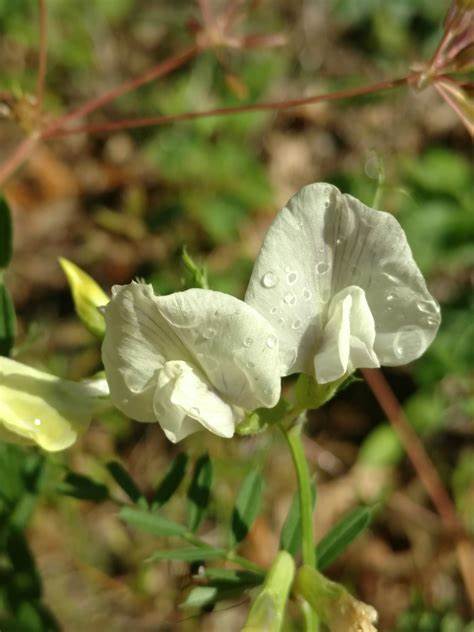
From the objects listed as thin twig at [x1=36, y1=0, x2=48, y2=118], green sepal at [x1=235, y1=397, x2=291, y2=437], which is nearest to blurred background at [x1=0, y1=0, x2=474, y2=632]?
thin twig at [x1=36, y1=0, x2=48, y2=118]

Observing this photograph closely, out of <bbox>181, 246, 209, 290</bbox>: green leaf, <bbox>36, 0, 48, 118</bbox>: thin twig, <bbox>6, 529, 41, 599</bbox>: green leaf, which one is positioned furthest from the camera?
<bbox>36, 0, 48, 118</bbox>: thin twig

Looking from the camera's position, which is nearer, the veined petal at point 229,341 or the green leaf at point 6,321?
the veined petal at point 229,341

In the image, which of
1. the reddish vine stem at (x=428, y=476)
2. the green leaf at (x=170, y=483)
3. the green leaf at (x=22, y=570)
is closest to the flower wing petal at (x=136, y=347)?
the green leaf at (x=170, y=483)

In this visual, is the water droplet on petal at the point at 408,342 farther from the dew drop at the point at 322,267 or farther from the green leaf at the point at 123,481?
the green leaf at the point at 123,481

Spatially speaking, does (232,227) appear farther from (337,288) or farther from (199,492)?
(337,288)

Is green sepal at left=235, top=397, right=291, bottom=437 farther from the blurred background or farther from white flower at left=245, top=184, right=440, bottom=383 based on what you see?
the blurred background

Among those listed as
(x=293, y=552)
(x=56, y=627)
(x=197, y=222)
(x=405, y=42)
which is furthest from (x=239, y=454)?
(x=405, y=42)
